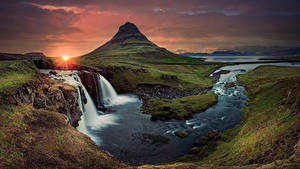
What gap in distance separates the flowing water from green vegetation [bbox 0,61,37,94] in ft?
31.4

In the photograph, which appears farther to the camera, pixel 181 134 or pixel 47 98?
pixel 181 134

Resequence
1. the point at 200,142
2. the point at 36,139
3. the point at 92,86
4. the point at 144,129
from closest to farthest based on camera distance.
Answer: the point at 36,139 < the point at 200,142 < the point at 144,129 < the point at 92,86

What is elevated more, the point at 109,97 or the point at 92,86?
the point at 92,86

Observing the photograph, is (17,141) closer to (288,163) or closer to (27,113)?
(27,113)

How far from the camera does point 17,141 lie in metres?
15.6

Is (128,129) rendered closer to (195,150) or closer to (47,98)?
(195,150)

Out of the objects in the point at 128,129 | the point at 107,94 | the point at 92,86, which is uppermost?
the point at 92,86

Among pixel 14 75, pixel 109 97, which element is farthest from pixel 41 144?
pixel 109 97

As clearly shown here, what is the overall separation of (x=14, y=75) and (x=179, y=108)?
1671 inches

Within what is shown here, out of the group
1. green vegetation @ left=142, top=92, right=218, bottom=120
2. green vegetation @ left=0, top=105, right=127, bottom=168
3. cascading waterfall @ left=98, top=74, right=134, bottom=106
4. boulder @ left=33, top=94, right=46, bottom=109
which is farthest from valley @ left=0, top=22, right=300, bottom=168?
cascading waterfall @ left=98, top=74, right=134, bottom=106

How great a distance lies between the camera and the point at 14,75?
1192 inches

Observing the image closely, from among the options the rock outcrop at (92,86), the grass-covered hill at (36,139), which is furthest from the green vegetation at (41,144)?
the rock outcrop at (92,86)

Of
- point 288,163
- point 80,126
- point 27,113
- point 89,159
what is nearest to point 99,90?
point 80,126

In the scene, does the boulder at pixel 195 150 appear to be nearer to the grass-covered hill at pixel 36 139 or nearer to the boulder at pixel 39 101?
the grass-covered hill at pixel 36 139
